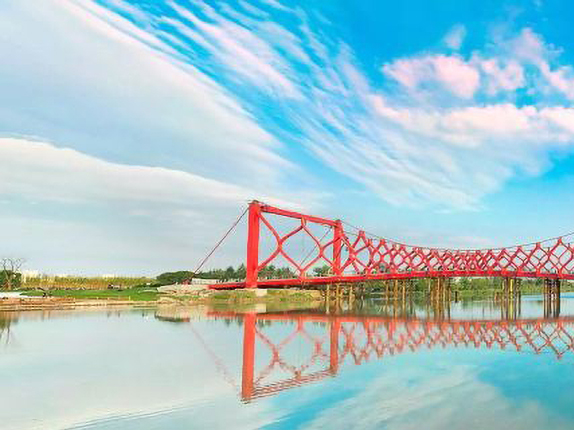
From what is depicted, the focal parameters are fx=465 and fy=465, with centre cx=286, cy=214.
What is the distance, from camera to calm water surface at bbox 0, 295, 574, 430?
1100 cm

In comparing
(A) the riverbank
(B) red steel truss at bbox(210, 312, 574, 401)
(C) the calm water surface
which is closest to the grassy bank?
(A) the riverbank

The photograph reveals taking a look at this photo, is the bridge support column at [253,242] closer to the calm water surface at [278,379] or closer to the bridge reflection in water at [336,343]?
the bridge reflection in water at [336,343]

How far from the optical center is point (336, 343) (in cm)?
2352

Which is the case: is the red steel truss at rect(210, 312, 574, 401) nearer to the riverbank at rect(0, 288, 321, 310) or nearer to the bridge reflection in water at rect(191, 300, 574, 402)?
the bridge reflection in water at rect(191, 300, 574, 402)

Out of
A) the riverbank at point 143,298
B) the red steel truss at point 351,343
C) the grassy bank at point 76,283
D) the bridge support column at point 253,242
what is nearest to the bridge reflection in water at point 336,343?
the red steel truss at point 351,343

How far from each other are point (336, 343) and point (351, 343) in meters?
0.75

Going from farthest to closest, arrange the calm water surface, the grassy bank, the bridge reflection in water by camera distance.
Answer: the grassy bank → the bridge reflection in water → the calm water surface

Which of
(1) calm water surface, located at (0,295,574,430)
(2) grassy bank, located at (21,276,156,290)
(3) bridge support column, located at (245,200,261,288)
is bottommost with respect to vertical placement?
(2) grassy bank, located at (21,276,156,290)

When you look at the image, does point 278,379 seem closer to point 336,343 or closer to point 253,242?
point 336,343

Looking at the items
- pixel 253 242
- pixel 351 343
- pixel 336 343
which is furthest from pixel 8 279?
pixel 351 343

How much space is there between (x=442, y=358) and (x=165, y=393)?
12.0m

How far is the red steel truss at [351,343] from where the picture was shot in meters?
15.9

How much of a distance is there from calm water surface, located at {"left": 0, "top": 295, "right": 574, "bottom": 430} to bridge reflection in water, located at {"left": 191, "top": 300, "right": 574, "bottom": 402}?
0.30 ft

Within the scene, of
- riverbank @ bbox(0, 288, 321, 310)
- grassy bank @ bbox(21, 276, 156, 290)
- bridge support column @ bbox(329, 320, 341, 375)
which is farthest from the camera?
grassy bank @ bbox(21, 276, 156, 290)
